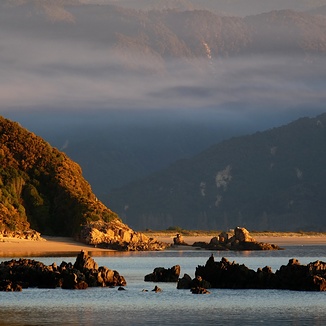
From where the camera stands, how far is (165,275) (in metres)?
115

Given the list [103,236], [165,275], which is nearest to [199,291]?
[165,275]

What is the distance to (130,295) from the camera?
327 feet

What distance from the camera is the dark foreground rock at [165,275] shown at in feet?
372

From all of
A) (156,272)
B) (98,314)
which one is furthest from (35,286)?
(98,314)

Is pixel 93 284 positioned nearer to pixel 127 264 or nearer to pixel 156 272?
pixel 156 272

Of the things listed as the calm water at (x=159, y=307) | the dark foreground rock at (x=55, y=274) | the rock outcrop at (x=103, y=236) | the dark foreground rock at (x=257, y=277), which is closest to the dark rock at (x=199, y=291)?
the calm water at (x=159, y=307)

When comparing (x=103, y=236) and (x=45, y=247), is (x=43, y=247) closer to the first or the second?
(x=45, y=247)

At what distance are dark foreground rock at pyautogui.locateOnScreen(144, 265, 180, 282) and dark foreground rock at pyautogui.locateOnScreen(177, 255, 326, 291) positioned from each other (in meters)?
5.64

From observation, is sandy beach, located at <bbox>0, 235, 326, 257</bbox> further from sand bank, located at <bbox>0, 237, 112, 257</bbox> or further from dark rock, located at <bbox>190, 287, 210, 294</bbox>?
dark rock, located at <bbox>190, 287, 210, 294</bbox>

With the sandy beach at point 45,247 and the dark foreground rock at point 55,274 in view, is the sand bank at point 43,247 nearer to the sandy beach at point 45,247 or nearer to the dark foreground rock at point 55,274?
the sandy beach at point 45,247

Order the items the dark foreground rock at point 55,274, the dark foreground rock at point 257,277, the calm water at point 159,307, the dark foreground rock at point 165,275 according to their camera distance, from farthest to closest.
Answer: the dark foreground rock at point 165,275
the dark foreground rock at point 55,274
the dark foreground rock at point 257,277
the calm water at point 159,307

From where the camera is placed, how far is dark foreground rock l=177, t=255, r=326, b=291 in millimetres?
101062

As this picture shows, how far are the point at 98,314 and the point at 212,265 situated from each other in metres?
21.3

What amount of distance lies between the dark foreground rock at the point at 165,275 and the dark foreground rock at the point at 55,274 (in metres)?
8.23
